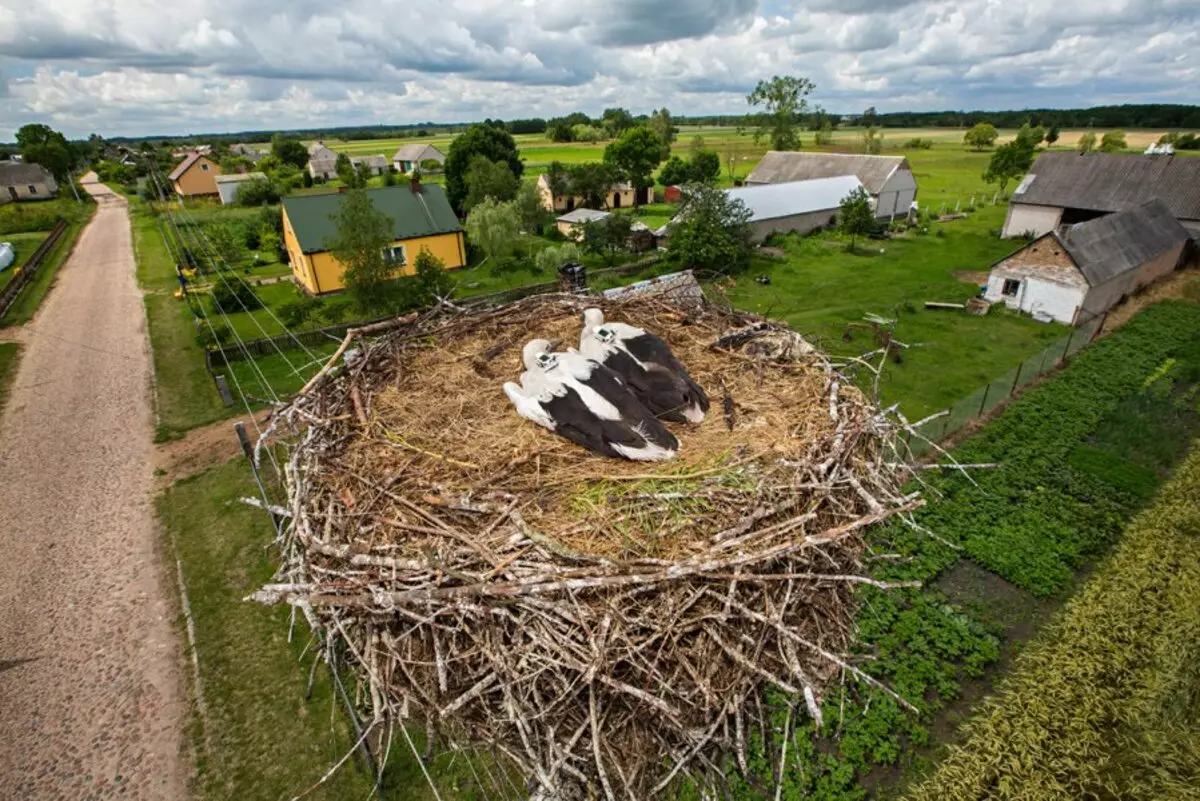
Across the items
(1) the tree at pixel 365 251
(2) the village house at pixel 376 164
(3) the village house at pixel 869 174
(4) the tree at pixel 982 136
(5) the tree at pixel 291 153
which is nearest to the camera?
(1) the tree at pixel 365 251

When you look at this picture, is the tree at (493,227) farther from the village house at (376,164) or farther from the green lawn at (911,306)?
the village house at (376,164)

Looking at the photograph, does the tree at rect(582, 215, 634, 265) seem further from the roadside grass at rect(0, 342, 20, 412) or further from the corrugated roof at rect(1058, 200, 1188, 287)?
the roadside grass at rect(0, 342, 20, 412)

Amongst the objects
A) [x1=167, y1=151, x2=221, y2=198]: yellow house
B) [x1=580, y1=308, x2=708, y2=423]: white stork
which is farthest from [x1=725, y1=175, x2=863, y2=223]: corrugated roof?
[x1=167, y1=151, x2=221, y2=198]: yellow house

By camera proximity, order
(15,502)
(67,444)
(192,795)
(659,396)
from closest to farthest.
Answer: (659,396), (192,795), (15,502), (67,444)

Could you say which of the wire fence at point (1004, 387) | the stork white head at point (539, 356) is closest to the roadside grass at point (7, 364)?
the stork white head at point (539, 356)

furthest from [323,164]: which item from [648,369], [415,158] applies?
[648,369]

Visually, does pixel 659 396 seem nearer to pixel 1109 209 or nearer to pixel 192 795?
pixel 192 795

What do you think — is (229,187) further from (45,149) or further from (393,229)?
(393,229)

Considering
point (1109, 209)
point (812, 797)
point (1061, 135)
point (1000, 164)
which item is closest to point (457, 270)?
point (812, 797)
